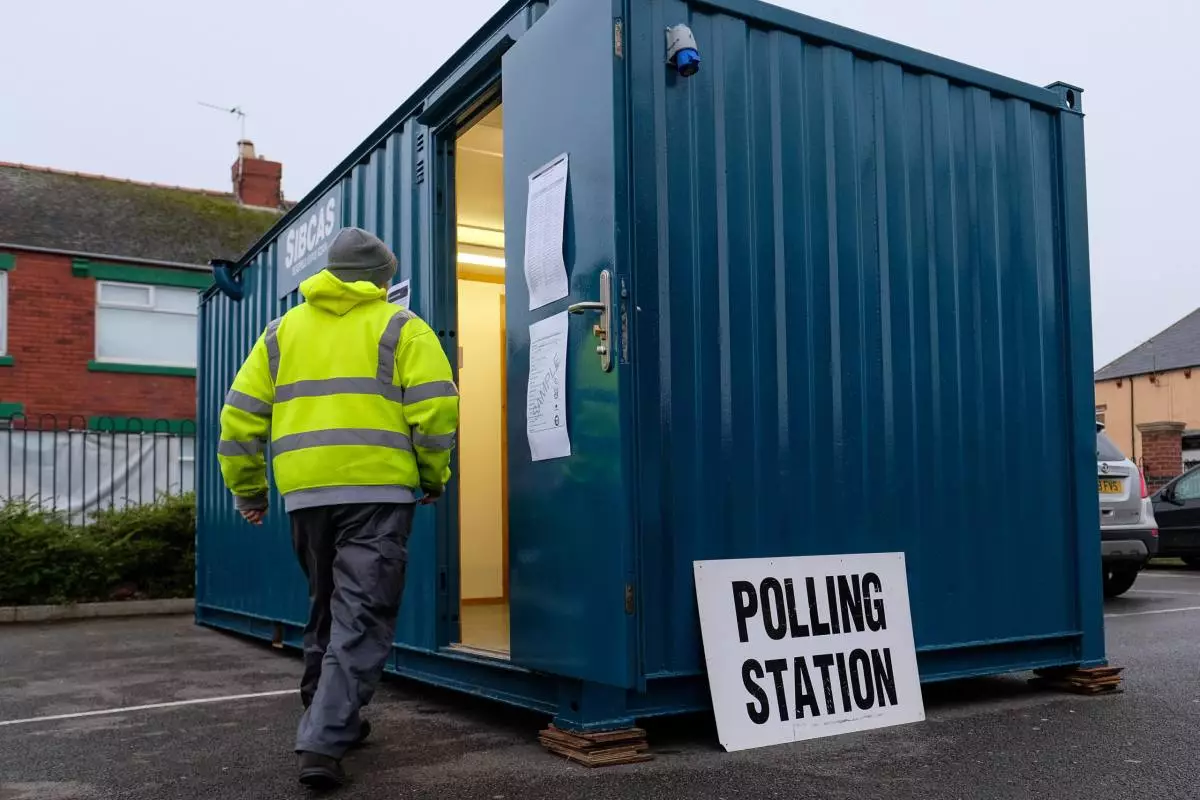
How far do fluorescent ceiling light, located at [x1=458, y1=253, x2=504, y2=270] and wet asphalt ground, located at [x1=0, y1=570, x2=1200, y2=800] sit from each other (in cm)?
341

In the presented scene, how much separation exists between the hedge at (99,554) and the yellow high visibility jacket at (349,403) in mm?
7876

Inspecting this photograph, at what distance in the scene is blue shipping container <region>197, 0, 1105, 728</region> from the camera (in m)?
3.89

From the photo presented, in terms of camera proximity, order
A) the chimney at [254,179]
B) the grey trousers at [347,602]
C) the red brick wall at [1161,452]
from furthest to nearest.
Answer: the chimney at [254,179], the red brick wall at [1161,452], the grey trousers at [347,602]

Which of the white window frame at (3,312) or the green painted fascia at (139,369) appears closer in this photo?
the white window frame at (3,312)

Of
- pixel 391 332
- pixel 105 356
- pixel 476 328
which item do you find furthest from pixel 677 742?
pixel 105 356

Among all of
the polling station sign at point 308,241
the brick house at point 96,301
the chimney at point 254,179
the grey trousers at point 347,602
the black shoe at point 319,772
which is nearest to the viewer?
the black shoe at point 319,772

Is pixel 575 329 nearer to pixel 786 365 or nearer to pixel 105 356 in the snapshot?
pixel 786 365

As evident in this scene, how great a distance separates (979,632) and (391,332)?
2.82 metres

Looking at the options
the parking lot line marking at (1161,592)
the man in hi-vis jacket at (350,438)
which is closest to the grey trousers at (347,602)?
the man in hi-vis jacket at (350,438)

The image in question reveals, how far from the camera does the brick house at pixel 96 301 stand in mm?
17359

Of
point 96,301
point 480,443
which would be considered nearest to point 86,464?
point 96,301

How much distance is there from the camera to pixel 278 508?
7047 millimetres

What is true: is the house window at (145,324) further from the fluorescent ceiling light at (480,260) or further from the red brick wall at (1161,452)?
the red brick wall at (1161,452)

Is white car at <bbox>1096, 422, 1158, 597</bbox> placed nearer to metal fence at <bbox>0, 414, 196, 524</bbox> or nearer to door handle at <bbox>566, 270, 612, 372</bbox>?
door handle at <bbox>566, 270, 612, 372</bbox>
